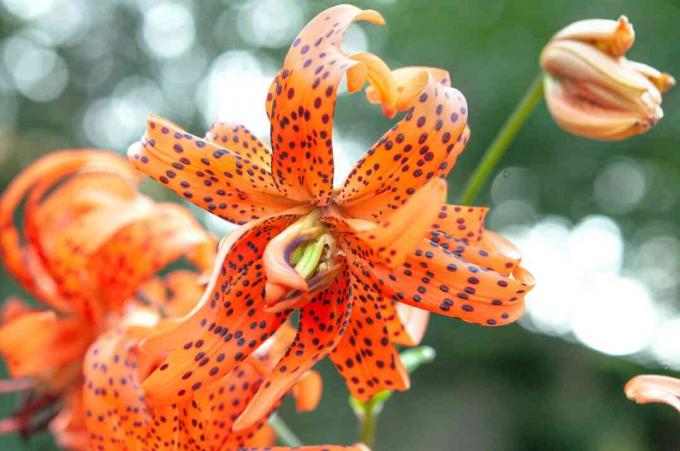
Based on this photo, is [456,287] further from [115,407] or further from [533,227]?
[533,227]

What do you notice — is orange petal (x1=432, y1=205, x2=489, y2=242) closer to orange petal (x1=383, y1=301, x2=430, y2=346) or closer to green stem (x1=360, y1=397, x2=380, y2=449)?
orange petal (x1=383, y1=301, x2=430, y2=346)

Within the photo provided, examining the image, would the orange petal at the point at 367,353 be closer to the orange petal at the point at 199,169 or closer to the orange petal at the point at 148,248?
the orange petal at the point at 199,169

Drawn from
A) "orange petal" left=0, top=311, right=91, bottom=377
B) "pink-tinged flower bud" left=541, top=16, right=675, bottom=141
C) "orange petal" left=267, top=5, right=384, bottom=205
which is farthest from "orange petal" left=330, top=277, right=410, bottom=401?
"orange petal" left=0, top=311, right=91, bottom=377

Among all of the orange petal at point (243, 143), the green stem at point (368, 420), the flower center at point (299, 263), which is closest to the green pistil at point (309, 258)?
the flower center at point (299, 263)

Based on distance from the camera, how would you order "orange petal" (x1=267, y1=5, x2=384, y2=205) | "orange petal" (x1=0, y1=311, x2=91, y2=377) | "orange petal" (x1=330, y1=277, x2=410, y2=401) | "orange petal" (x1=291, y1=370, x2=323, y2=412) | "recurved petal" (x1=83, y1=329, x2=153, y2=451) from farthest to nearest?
"orange petal" (x1=0, y1=311, x2=91, y2=377) < "orange petal" (x1=291, y1=370, x2=323, y2=412) < "recurved petal" (x1=83, y1=329, x2=153, y2=451) < "orange petal" (x1=330, y1=277, x2=410, y2=401) < "orange petal" (x1=267, y1=5, x2=384, y2=205)

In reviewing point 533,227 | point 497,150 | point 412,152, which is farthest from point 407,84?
Answer: point 533,227
